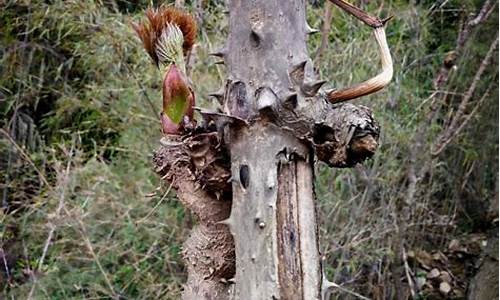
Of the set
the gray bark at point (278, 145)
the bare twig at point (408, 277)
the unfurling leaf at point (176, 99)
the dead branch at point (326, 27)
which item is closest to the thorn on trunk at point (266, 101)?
the gray bark at point (278, 145)

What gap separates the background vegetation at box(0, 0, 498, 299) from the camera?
2.32 metres

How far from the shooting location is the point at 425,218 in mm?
2736

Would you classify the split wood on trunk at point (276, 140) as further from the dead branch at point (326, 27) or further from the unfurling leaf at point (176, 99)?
the dead branch at point (326, 27)

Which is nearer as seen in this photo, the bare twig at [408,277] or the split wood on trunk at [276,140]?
the split wood on trunk at [276,140]

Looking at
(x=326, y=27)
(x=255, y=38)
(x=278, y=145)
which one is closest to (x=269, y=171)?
(x=278, y=145)

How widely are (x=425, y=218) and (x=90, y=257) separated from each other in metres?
1.18

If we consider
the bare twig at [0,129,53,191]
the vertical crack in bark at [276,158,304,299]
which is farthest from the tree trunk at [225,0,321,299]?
the bare twig at [0,129,53,191]

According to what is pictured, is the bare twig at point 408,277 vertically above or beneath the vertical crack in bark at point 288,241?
beneath

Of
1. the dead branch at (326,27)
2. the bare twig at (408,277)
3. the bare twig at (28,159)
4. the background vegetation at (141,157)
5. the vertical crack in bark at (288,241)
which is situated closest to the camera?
the vertical crack in bark at (288,241)

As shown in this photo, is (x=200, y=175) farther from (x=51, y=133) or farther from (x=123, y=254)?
(x=51, y=133)

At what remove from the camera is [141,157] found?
2475mm

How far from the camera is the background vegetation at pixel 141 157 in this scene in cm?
232

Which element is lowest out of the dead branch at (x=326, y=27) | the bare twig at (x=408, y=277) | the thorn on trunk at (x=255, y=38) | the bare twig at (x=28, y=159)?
the bare twig at (x=408, y=277)

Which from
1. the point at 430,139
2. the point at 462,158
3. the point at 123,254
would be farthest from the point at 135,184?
the point at 462,158
